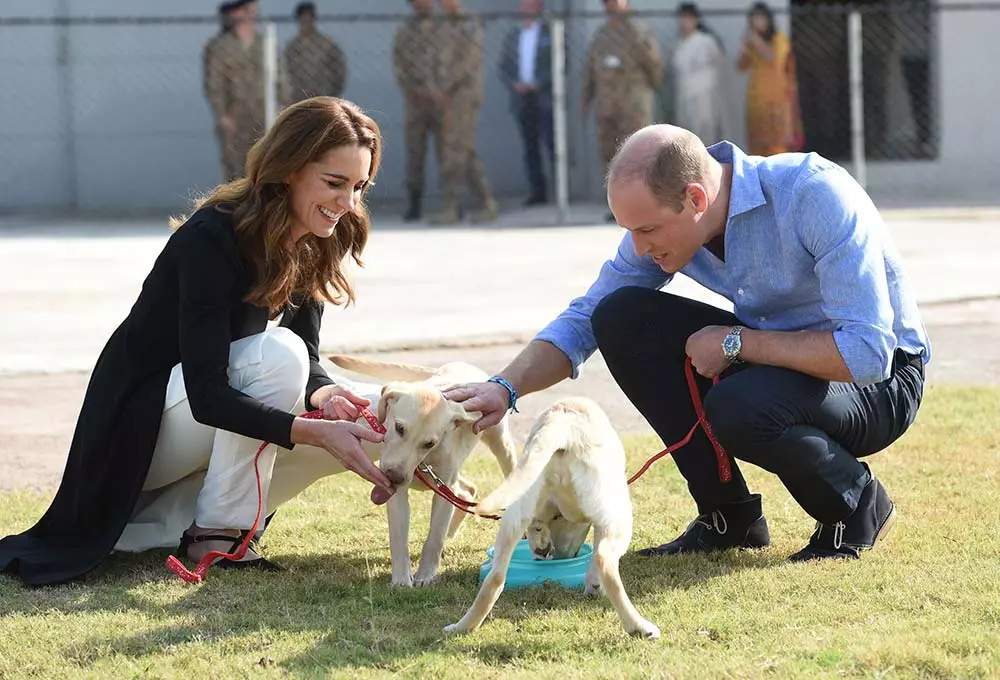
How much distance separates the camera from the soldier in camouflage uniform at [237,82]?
1453 centimetres

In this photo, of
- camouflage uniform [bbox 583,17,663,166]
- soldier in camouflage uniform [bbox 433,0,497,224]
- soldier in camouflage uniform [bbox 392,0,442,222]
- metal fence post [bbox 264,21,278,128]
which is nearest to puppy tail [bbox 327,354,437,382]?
metal fence post [bbox 264,21,278,128]

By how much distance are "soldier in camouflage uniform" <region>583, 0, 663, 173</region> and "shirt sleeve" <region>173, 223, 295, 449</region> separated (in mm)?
10274

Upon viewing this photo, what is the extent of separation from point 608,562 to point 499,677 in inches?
17.5

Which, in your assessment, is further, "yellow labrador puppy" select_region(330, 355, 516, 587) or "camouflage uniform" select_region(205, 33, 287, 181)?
"camouflage uniform" select_region(205, 33, 287, 181)

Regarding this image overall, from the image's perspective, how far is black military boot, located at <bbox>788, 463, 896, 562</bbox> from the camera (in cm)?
420

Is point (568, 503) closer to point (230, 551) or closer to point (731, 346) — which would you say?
point (731, 346)

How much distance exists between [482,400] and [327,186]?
2.49 feet

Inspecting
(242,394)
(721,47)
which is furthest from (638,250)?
(721,47)

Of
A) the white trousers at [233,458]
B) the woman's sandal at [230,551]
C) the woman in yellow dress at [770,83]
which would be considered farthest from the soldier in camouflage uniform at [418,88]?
the woman's sandal at [230,551]

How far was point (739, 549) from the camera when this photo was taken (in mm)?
4383

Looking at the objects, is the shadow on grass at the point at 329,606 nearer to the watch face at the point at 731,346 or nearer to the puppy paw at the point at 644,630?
the puppy paw at the point at 644,630

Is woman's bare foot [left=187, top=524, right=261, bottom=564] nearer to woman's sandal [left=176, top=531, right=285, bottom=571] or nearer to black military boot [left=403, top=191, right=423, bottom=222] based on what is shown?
Result: woman's sandal [left=176, top=531, right=285, bottom=571]

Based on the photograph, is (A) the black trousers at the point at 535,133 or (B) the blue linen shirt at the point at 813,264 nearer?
(B) the blue linen shirt at the point at 813,264

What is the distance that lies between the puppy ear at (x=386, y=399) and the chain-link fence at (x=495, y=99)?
10650mm
